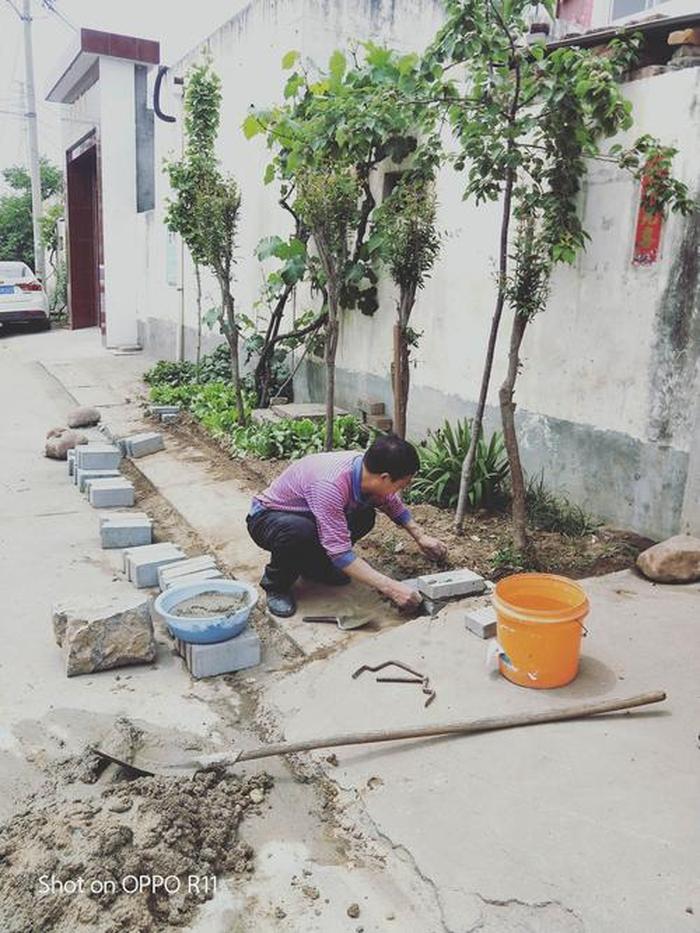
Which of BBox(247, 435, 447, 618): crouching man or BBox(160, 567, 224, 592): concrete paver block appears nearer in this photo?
BBox(247, 435, 447, 618): crouching man

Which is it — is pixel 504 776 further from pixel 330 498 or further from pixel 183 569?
pixel 183 569

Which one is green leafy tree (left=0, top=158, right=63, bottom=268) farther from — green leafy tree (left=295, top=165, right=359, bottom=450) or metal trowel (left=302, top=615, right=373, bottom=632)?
metal trowel (left=302, top=615, right=373, bottom=632)

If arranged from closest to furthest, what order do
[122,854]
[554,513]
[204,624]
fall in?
[122,854] → [204,624] → [554,513]

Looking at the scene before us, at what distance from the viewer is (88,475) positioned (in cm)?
733

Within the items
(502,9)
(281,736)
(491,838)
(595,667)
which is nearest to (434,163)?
(502,9)

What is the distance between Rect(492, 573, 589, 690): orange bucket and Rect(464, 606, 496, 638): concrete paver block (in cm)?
41

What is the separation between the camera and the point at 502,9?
4.65 metres

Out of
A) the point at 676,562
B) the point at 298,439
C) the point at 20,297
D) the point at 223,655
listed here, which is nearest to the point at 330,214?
the point at 298,439

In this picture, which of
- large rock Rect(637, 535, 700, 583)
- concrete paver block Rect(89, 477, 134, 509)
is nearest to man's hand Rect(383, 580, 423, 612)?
large rock Rect(637, 535, 700, 583)

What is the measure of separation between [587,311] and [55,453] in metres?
5.60

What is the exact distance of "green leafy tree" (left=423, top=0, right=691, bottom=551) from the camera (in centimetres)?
453

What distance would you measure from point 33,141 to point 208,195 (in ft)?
57.8

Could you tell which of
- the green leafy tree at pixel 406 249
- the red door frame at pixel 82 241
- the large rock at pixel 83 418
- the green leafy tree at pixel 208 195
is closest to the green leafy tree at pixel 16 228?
the red door frame at pixel 82 241

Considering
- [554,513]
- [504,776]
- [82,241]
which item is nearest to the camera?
[504,776]
